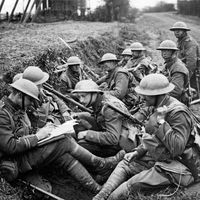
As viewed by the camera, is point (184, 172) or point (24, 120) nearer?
point (184, 172)

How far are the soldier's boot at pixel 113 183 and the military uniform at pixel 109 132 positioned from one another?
72 cm

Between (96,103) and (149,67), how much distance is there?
451cm

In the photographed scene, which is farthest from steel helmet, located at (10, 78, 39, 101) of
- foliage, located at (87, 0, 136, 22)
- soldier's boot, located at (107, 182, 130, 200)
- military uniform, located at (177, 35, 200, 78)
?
foliage, located at (87, 0, 136, 22)

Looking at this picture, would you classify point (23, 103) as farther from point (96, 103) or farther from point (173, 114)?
point (173, 114)

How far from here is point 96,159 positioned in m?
5.68

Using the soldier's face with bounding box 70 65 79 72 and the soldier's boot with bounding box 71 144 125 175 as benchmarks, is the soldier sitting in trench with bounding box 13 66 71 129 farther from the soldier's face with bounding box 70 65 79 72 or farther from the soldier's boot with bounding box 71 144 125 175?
the soldier's face with bounding box 70 65 79 72

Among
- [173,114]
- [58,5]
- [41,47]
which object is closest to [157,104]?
[173,114]

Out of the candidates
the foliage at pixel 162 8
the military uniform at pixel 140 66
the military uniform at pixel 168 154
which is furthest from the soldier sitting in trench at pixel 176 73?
the foliage at pixel 162 8

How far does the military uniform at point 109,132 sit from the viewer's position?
5805 millimetres

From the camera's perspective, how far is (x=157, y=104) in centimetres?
480

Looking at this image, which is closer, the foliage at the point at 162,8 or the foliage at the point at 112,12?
the foliage at the point at 112,12

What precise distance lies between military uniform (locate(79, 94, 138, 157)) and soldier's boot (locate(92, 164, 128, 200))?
72 centimetres

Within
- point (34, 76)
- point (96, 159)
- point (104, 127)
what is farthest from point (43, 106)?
point (96, 159)

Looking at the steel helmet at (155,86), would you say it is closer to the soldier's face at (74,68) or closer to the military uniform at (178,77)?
the military uniform at (178,77)
